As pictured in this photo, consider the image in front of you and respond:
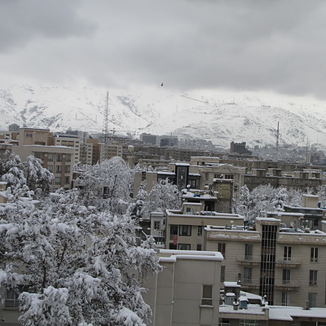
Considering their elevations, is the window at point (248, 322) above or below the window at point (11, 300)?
below

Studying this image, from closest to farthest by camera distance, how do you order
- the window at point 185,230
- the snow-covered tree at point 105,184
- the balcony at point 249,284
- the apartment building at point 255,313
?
the apartment building at point 255,313 < the balcony at point 249,284 < the window at point 185,230 < the snow-covered tree at point 105,184

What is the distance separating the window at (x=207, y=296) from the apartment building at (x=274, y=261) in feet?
48.0

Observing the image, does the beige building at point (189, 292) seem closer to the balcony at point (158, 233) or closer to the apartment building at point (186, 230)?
the apartment building at point (186, 230)

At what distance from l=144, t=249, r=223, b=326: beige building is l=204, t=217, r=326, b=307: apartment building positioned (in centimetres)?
1467

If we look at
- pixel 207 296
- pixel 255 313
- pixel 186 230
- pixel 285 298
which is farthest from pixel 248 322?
pixel 186 230

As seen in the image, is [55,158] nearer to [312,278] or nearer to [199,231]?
[199,231]

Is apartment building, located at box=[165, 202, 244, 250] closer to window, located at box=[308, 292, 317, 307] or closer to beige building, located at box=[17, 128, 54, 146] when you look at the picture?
window, located at box=[308, 292, 317, 307]

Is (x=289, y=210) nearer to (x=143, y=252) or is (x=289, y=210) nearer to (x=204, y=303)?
(x=204, y=303)

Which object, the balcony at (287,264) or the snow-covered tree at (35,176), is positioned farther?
the snow-covered tree at (35,176)

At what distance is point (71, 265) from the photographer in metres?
15.4

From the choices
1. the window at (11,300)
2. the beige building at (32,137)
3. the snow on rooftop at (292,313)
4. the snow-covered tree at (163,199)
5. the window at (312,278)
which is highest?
the beige building at (32,137)

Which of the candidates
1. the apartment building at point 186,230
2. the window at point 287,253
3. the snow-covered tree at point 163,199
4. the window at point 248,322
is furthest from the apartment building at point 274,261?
the snow-covered tree at point 163,199

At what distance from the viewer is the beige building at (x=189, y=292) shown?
1938cm

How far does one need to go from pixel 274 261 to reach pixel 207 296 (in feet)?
51.4
